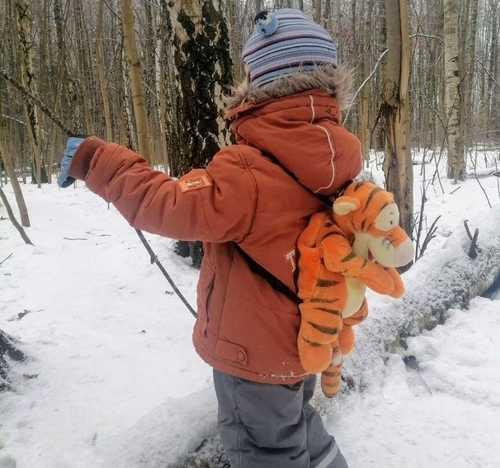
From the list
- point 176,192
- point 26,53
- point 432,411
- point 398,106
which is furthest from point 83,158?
point 26,53

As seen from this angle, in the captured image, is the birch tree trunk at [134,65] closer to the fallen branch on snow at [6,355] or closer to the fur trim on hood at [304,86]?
the fallen branch on snow at [6,355]

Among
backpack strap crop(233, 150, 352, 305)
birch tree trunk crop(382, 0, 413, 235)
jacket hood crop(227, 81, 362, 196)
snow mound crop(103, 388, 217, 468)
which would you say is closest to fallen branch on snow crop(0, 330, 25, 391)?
snow mound crop(103, 388, 217, 468)

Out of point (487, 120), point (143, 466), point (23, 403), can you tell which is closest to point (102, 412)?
point (23, 403)

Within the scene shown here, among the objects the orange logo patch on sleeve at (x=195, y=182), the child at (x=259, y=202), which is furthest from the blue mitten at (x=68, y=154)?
the orange logo patch on sleeve at (x=195, y=182)

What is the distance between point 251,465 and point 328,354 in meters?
0.39

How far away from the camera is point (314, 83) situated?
116cm

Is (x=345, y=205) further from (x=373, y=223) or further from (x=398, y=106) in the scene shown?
(x=398, y=106)

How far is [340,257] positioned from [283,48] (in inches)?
21.6

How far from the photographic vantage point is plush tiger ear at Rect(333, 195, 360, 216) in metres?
1.11

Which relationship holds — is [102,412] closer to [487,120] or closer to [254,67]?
[254,67]

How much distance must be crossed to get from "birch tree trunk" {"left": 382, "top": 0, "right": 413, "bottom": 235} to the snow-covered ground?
1077 mm

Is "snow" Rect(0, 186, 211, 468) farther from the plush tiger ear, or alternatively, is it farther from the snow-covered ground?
the plush tiger ear

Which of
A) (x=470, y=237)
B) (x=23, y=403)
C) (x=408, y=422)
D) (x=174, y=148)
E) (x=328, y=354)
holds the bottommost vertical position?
(x=408, y=422)

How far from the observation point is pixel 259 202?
3.62 ft
